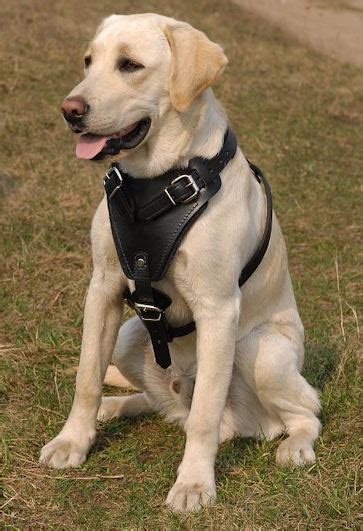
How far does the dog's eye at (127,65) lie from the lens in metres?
3.04

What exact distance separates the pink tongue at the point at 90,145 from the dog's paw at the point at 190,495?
1222 millimetres

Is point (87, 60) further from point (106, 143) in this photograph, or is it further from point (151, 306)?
point (151, 306)

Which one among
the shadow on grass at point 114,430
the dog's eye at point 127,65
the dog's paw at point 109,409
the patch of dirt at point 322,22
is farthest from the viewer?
the patch of dirt at point 322,22

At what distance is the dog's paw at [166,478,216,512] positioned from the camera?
3047mm

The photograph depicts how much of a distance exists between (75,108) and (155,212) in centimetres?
47

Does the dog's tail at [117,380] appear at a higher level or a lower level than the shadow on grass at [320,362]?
lower

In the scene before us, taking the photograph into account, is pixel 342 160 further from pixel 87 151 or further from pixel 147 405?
pixel 87 151

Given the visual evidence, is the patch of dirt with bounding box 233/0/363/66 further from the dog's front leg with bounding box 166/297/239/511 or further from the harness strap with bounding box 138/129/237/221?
the dog's front leg with bounding box 166/297/239/511

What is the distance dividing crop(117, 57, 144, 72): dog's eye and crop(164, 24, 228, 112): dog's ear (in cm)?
13

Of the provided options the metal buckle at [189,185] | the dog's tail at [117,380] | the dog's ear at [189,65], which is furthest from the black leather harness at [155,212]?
the dog's tail at [117,380]

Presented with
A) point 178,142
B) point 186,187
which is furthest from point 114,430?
point 178,142

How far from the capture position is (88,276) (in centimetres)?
520

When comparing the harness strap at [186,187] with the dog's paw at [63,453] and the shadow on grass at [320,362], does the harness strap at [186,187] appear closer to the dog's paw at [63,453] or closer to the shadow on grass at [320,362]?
the dog's paw at [63,453]

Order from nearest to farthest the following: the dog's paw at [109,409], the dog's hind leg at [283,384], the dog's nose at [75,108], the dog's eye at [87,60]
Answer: the dog's nose at [75,108]
the dog's eye at [87,60]
the dog's hind leg at [283,384]
the dog's paw at [109,409]
